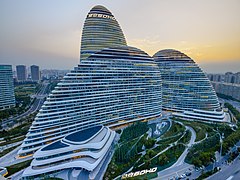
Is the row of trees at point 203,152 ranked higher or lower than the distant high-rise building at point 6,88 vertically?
lower

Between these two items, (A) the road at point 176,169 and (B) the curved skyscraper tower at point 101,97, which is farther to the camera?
(B) the curved skyscraper tower at point 101,97

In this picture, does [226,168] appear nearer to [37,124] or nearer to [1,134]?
[37,124]

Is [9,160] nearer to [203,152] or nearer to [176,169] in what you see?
[176,169]

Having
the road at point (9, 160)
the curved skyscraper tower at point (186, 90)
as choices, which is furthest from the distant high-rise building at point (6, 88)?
the curved skyscraper tower at point (186, 90)

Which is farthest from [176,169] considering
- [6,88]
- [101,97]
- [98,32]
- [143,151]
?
[6,88]

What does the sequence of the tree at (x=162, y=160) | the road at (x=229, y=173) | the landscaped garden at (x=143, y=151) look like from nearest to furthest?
the road at (x=229, y=173) < the landscaped garden at (x=143, y=151) < the tree at (x=162, y=160)

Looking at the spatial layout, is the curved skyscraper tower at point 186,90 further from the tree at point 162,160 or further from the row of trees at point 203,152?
the tree at point 162,160

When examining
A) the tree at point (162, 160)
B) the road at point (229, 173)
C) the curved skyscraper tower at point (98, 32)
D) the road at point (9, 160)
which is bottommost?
the road at point (9, 160)

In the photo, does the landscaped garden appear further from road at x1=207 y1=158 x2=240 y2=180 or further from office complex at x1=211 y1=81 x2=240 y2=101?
office complex at x1=211 y1=81 x2=240 y2=101
